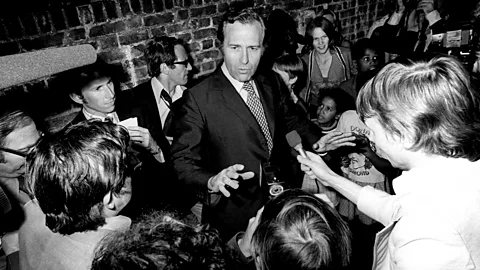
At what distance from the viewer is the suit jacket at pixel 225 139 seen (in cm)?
198

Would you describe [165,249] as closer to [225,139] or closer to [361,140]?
[225,139]

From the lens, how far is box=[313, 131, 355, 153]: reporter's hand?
212 centimetres

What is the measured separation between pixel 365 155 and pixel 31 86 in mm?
2809

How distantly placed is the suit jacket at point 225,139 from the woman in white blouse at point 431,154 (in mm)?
942

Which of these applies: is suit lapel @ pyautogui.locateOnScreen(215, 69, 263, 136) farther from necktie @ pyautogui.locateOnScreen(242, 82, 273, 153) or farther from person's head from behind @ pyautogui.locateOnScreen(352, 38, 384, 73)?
person's head from behind @ pyautogui.locateOnScreen(352, 38, 384, 73)

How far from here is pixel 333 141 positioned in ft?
7.06

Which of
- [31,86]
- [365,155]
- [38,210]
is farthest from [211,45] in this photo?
[38,210]

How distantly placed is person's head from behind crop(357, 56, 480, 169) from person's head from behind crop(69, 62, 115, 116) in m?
2.08

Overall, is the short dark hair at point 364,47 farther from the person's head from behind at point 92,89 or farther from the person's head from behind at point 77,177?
the person's head from behind at point 77,177

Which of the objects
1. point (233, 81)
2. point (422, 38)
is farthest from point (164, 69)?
point (422, 38)

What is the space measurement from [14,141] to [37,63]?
124cm

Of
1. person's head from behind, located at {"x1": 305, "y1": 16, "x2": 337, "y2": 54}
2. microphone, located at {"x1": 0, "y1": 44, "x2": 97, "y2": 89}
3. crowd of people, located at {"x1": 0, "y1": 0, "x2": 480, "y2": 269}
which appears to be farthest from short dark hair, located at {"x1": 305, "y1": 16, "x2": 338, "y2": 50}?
microphone, located at {"x1": 0, "y1": 44, "x2": 97, "y2": 89}

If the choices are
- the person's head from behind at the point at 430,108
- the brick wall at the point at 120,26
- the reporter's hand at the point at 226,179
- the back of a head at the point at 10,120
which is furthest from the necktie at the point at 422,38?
the back of a head at the point at 10,120

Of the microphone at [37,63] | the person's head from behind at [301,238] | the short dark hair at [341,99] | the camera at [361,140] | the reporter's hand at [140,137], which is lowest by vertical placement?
the camera at [361,140]
